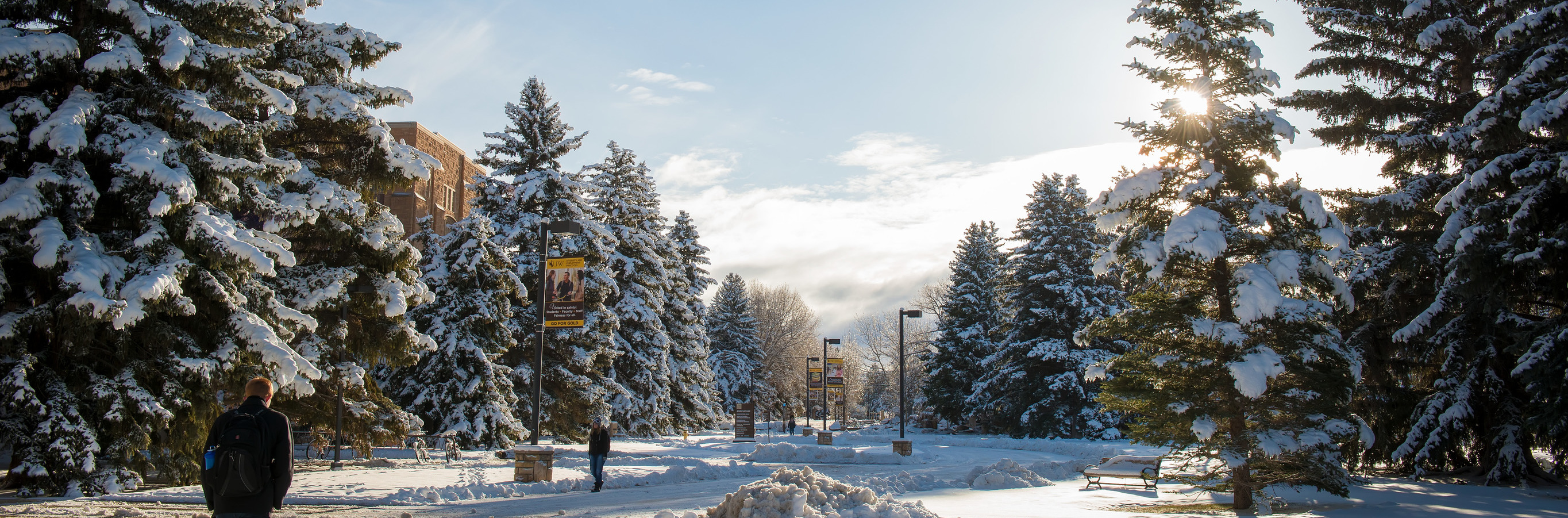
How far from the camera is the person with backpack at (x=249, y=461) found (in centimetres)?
565

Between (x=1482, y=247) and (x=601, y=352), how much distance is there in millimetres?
23944

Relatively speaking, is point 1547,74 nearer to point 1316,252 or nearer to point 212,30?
point 1316,252

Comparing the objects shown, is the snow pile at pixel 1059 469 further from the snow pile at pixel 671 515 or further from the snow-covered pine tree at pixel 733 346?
the snow-covered pine tree at pixel 733 346

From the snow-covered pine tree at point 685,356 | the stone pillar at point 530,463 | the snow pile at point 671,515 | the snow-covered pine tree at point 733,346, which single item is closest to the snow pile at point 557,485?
the stone pillar at point 530,463

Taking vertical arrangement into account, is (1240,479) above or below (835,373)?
below

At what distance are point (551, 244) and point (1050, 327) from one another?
22.4m

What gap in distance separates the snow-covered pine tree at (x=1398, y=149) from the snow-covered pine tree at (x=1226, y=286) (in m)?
6.12

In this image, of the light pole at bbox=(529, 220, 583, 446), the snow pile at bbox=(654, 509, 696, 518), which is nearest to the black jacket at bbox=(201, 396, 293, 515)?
the snow pile at bbox=(654, 509, 696, 518)

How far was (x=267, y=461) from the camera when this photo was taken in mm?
5812

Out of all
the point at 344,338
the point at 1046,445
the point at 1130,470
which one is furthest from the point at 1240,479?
the point at 1046,445

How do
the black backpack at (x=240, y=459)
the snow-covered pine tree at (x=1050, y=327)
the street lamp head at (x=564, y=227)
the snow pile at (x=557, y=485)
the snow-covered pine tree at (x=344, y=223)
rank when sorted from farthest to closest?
the snow-covered pine tree at (x=1050, y=327) → the street lamp head at (x=564, y=227) → the snow-covered pine tree at (x=344, y=223) → the snow pile at (x=557, y=485) → the black backpack at (x=240, y=459)

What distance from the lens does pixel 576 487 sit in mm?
15289

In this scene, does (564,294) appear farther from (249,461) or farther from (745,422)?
(745,422)

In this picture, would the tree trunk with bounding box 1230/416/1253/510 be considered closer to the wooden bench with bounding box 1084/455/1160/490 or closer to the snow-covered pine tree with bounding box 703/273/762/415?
the wooden bench with bounding box 1084/455/1160/490
